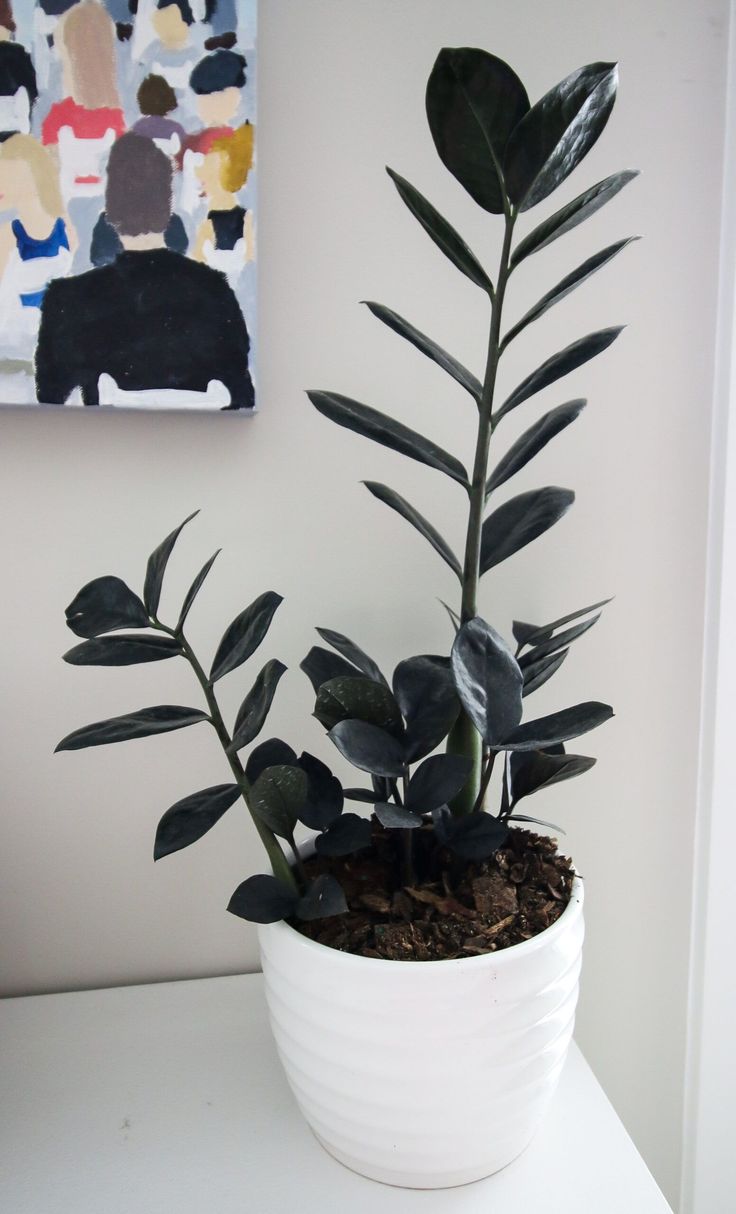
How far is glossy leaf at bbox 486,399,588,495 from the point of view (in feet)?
1.85

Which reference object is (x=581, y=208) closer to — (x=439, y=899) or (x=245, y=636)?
(x=245, y=636)

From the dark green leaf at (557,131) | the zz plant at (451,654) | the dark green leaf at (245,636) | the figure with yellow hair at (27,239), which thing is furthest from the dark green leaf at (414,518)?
the figure with yellow hair at (27,239)

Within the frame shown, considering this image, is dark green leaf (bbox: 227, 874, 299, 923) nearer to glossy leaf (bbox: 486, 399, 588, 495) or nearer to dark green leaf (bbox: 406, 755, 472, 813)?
dark green leaf (bbox: 406, 755, 472, 813)

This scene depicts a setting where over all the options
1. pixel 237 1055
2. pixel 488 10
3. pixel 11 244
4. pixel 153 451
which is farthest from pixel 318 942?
pixel 488 10

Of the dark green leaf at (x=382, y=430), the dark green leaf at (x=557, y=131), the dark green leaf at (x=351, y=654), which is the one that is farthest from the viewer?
the dark green leaf at (x=351, y=654)

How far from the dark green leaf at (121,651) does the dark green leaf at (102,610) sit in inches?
0.7

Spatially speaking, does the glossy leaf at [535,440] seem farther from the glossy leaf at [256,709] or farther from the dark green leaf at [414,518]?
the glossy leaf at [256,709]

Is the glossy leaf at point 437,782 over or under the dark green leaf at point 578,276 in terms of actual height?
under

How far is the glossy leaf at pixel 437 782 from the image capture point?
552 mm

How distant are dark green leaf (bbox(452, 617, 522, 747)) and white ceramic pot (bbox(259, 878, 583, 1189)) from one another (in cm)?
15

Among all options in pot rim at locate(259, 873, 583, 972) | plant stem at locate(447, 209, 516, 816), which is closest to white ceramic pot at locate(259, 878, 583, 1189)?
pot rim at locate(259, 873, 583, 972)

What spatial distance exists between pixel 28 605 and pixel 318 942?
42 cm

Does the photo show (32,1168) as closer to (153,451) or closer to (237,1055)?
(237,1055)

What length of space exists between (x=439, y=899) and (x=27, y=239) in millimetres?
615
